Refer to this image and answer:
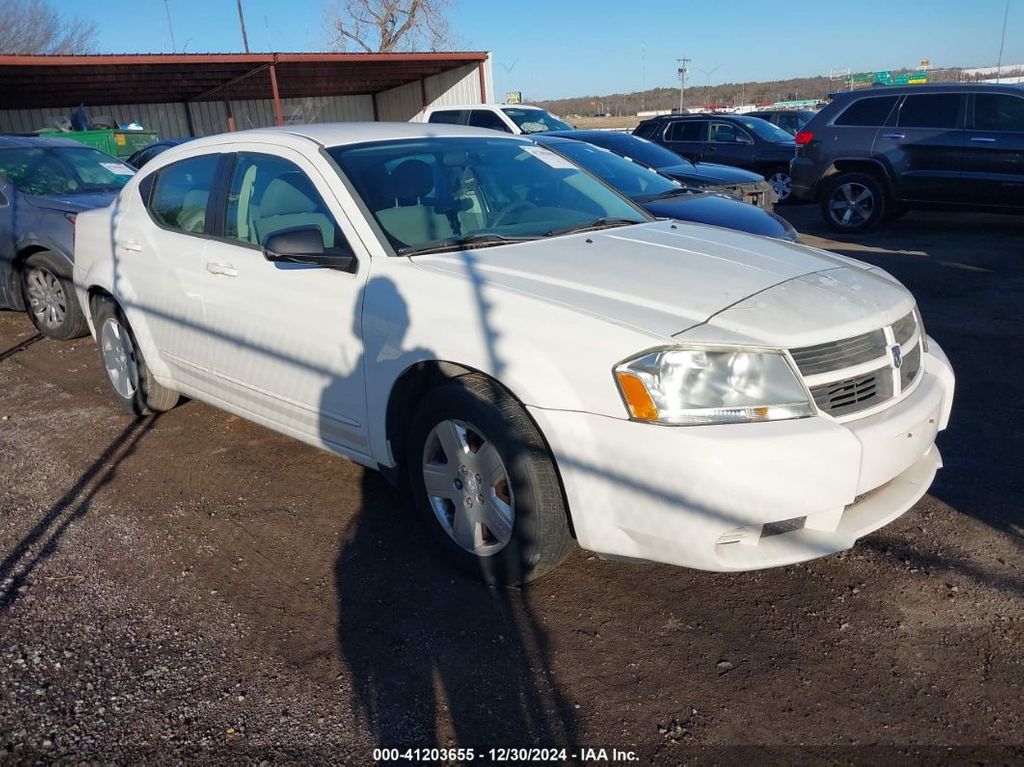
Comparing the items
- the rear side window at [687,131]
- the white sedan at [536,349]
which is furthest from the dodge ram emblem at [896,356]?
the rear side window at [687,131]

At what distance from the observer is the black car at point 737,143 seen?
14.1m

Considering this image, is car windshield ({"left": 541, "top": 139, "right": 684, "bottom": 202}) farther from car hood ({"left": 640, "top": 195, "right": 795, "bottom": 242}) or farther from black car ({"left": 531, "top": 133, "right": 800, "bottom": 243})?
car hood ({"left": 640, "top": 195, "right": 795, "bottom": 242})

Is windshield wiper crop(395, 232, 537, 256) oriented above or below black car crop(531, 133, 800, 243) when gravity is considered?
above

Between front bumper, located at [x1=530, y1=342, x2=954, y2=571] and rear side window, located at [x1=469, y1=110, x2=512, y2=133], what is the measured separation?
41.4 feet

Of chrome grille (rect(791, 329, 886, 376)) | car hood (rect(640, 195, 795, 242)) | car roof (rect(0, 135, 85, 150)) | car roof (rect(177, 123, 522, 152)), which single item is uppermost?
car roof (rect(177, 123, 522, 152))

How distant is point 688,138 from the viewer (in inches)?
577

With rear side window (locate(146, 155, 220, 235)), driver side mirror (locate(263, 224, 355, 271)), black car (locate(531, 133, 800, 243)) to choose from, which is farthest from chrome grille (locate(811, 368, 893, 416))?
black car (locate(531, 133, 800, 243))

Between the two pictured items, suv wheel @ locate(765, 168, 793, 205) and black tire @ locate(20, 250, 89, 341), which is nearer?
black tire @ locate(20, 250, 89, 341)

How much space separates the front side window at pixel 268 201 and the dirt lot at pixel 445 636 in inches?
50.9

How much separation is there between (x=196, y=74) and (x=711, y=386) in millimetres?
24166

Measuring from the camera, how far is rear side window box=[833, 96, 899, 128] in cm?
1078

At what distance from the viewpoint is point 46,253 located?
22.5 ft

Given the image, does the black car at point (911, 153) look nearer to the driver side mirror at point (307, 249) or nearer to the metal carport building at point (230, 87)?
the driver side mirror at point (307, 249)

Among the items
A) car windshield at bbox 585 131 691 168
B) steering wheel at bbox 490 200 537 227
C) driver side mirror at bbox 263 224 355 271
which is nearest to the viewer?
driver side mirror at bbox 263 224 355 271
